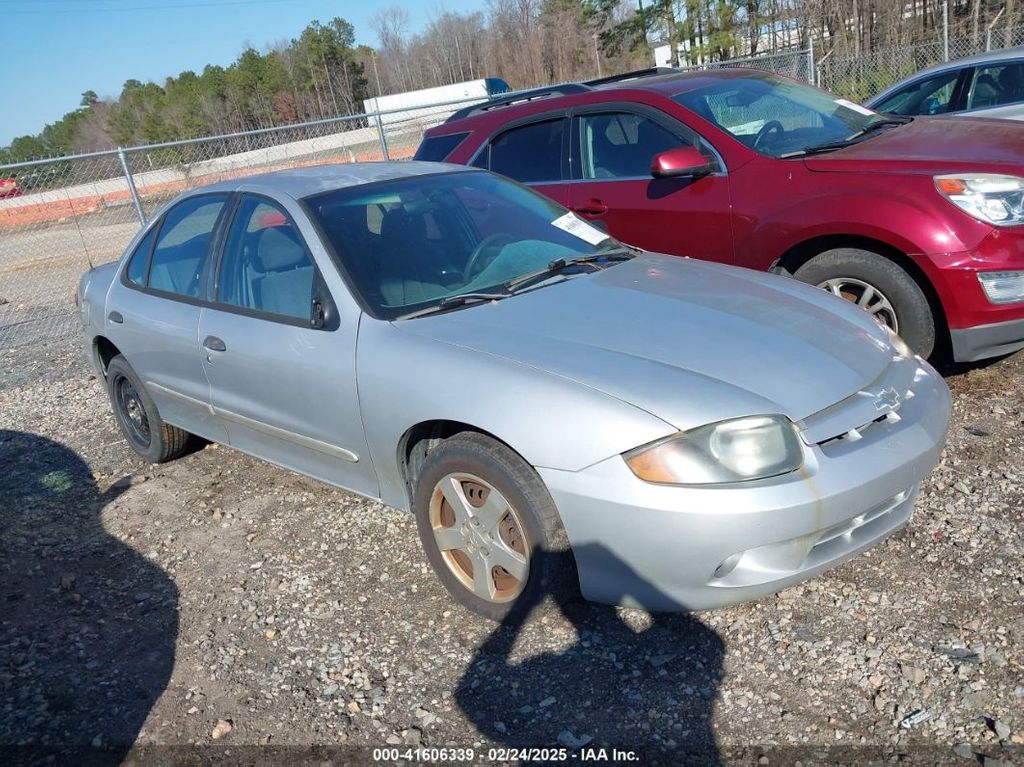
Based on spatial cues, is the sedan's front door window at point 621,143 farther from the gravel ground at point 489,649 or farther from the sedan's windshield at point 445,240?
the gravel ground at point 489,649

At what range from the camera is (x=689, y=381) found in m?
2.75

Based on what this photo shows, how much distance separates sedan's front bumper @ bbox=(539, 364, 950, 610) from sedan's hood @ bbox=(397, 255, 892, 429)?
211 millimetres

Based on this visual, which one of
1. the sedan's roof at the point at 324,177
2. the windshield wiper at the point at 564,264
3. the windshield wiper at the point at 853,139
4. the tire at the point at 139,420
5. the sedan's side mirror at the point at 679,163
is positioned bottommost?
the tire at the point at 139,420

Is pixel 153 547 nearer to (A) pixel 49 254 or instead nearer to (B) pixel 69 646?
(B) pixel 69 646

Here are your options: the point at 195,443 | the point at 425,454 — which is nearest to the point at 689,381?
the point at 425,454

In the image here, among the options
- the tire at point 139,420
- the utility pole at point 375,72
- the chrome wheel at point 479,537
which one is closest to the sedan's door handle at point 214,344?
the tire at point 139,420

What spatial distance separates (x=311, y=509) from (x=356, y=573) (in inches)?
30.3

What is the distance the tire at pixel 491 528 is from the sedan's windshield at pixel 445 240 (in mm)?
713

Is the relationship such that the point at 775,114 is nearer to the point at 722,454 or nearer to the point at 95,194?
the point at 722,454

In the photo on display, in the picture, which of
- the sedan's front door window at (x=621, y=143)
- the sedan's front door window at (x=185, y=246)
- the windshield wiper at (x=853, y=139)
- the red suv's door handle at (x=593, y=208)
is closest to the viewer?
the sedan's front door window at (x=185, y=246)

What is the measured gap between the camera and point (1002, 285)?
4.15 m

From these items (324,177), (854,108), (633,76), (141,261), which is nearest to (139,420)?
(141,261)

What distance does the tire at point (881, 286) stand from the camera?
434cm

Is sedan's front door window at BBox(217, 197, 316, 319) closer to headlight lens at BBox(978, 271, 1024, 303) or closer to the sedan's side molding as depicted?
the sedan's side molding
